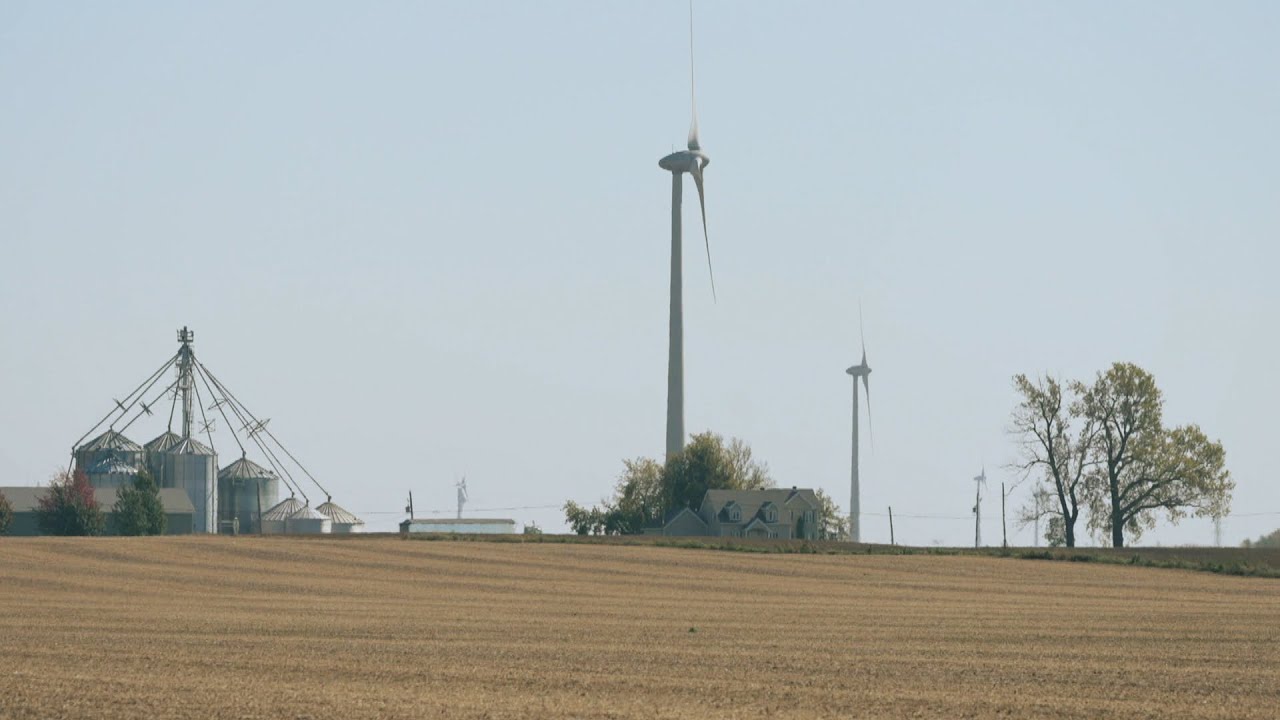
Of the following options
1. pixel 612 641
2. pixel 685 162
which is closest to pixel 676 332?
pixel 685 162

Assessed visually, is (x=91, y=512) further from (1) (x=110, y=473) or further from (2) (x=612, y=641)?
(2) (x=612, y=641)

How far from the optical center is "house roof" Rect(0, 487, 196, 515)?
461 ft

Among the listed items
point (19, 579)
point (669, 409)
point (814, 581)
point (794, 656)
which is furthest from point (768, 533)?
point (794, 656)

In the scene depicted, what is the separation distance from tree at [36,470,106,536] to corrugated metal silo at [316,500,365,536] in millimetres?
28740

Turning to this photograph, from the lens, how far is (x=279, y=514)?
15388cm

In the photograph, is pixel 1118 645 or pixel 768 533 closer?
pixel 1118 645

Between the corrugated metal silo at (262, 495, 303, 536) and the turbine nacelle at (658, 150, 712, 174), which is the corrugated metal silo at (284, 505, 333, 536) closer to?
the corrugated metal silo at (262, 495, 303, 536)

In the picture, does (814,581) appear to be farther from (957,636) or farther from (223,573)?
(957,636)

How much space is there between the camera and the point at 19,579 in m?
64.6

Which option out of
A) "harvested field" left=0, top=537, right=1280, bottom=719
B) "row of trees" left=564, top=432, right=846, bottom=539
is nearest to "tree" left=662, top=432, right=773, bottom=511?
"row of trees" left=564, top=432, right=846, bottom=539

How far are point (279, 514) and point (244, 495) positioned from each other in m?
3.64

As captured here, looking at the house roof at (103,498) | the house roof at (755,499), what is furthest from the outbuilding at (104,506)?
the house roof at (755,499)

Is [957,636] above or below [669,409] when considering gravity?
below

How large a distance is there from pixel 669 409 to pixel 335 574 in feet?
212
